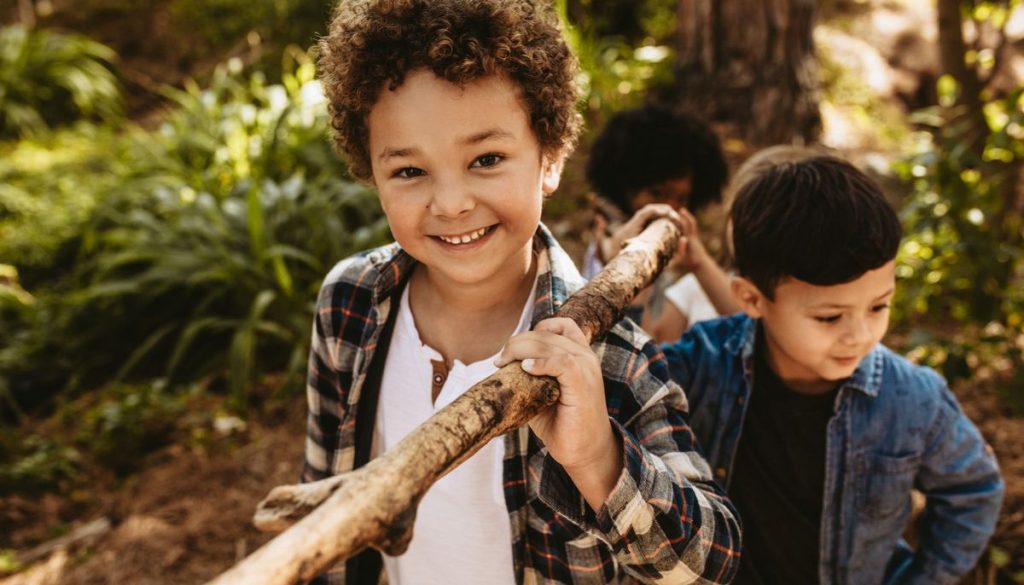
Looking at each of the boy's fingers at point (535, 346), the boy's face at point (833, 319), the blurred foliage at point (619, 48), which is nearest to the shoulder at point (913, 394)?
the boy's face at point (833, 319)

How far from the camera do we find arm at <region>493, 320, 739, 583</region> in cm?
128

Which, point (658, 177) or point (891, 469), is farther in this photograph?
point (658, 177)

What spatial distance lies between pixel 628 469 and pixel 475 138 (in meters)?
0.68

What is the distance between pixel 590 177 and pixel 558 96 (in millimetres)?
1606

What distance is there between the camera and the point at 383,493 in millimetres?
937

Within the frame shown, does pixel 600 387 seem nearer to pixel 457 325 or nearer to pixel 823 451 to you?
pixel 457 325

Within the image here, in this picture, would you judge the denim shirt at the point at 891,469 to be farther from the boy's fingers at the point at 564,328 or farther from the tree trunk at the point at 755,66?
the tree trunk at the point at 755,66

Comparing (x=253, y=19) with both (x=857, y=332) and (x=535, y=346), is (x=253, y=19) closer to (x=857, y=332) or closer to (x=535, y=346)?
(x=857, y=332)

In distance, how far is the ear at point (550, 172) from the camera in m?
1.69

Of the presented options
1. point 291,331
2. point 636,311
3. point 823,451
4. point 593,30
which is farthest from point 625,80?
point 823,451

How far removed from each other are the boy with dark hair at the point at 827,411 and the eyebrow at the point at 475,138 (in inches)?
31.5

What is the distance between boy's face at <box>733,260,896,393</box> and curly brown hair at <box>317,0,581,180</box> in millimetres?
729

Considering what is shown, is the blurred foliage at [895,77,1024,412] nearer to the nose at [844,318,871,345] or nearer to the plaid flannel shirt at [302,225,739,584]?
the nose at [844,318,871,345]

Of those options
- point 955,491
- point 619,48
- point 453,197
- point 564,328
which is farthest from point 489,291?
point 619,48
